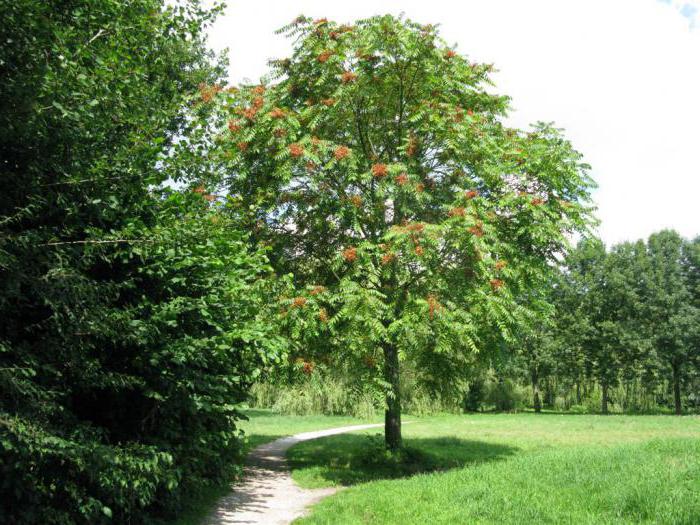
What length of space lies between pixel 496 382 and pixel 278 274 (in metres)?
41.1

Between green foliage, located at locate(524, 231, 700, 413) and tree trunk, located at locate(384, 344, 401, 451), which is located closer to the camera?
tree trunk, located at locate(384, 344, 401, 451)

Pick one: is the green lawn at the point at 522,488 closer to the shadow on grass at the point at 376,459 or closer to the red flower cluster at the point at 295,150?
the shadow on grass at the point at 376,459

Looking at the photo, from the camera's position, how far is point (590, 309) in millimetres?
52906

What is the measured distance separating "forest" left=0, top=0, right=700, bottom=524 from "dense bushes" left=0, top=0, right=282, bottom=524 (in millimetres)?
36

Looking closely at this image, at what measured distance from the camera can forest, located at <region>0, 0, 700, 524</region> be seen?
551 centimetres

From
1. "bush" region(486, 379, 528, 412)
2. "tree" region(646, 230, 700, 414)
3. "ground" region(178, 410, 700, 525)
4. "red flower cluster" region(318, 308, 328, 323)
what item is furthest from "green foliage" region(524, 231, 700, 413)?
"red flower cluster" region(318, 308, 328, 323)

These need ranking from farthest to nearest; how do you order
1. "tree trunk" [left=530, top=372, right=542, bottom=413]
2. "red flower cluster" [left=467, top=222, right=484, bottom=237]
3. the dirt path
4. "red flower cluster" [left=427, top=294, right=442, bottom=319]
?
"tree trunk" [left=530, top=372, right=542, bottom=413] < "red flower cluster" [left=427, top=294, right=442, bottom=319] < "red flower cluster" [left=467, top=222, right=484, bottom=237] < the dirt path

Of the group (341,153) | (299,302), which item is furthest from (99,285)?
(341,153)

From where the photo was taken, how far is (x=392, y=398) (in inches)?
501

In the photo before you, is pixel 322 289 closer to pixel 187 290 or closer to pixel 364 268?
pixel 364 268

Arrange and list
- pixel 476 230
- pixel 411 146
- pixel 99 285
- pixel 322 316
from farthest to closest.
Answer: pixel 411 146 → pixel 322 316 → pixel 476 230 → pixel 99 285

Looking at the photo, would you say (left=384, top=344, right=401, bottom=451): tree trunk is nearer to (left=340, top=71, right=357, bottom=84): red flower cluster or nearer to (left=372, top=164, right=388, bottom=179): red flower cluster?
(left=372, top=164, right=388, bottom=179): red flower cluster

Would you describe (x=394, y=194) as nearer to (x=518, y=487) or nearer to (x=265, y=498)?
(x=518, y=487)

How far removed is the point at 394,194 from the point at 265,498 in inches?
288
